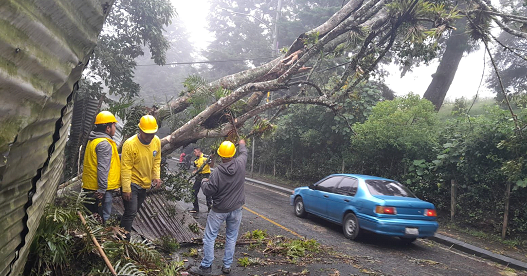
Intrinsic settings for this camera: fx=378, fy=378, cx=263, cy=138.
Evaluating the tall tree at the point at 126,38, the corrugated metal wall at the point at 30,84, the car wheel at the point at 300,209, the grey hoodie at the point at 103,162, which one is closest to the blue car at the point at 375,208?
the car wheel at the point at 300,209

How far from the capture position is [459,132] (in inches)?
441

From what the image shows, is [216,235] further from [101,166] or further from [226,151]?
[101,166]

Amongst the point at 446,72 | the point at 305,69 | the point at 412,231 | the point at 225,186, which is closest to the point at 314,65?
the point at 305,69

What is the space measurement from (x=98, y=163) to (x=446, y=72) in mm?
19101

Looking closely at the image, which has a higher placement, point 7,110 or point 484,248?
point 7,110

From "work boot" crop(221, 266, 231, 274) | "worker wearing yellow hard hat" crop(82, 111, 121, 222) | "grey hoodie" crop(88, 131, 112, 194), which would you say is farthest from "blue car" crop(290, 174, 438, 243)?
"grey hoodie" crop(88, 131, 112, 194)

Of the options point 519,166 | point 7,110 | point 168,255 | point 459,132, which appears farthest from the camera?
point 459,132

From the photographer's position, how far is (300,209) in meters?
10.6

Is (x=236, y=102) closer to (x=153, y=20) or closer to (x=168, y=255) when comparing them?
(x=168, y=255)

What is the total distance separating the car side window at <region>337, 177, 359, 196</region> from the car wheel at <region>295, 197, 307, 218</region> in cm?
163

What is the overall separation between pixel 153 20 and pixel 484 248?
12750mm

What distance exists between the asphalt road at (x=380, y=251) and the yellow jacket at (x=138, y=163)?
126 inches

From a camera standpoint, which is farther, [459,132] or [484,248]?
[459,132]

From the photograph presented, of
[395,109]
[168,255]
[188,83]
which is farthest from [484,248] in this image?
[188,83]
